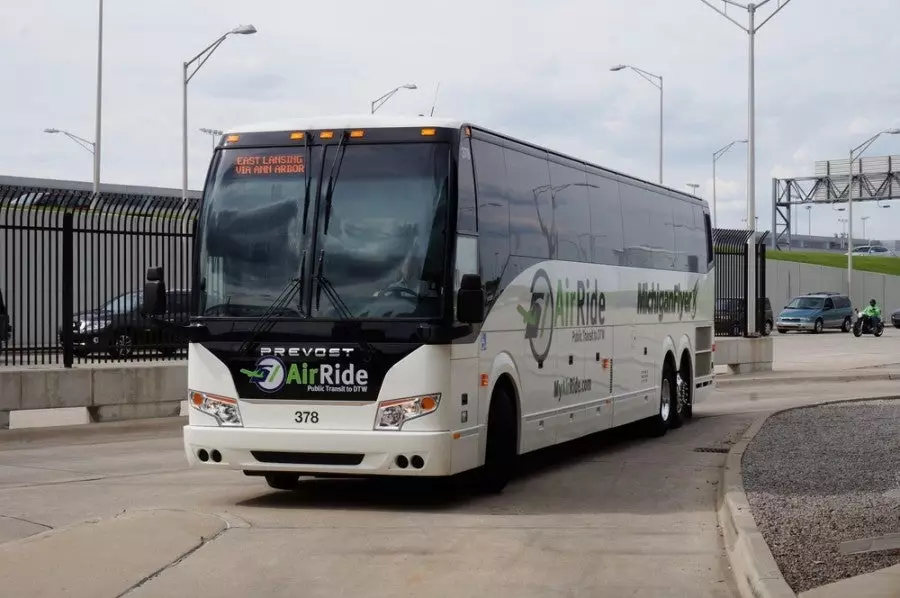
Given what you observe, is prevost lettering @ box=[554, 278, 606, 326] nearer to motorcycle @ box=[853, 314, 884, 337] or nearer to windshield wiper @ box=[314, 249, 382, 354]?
windshield wiper @ box=[314, 249, 382, 354]

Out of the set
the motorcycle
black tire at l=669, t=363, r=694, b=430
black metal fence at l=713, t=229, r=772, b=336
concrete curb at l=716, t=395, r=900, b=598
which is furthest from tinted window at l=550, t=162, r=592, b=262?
the motorcycle

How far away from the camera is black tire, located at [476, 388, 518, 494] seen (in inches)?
488

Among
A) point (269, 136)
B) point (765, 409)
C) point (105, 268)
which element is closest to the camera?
point (269, 136)

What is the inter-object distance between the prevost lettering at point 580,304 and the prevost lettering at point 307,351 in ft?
11.7

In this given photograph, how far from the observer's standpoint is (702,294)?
71.6 ft

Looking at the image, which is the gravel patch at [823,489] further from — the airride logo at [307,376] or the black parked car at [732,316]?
the black parked car at [732,316]

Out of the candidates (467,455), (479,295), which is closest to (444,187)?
(479,295)

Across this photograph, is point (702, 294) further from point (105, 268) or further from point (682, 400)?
point (105, 268)

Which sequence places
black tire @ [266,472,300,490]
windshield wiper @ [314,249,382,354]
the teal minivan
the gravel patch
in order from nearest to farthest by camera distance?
the gravel patch
windshield wiper @ [314,249,382,354]
black tire @ [266,472,300,490]
the teal minivan

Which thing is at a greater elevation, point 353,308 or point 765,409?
point 353,308

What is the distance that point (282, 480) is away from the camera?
12.8 meters

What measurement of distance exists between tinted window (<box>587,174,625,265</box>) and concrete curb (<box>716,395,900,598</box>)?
323 centimetres

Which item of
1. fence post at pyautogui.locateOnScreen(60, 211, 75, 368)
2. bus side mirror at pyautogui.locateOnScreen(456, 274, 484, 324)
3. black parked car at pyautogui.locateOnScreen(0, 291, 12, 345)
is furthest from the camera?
fence post at pyautogui.locateOnScreen(60, 211, 75, 368)

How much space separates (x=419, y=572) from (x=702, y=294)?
13762 millimetres
